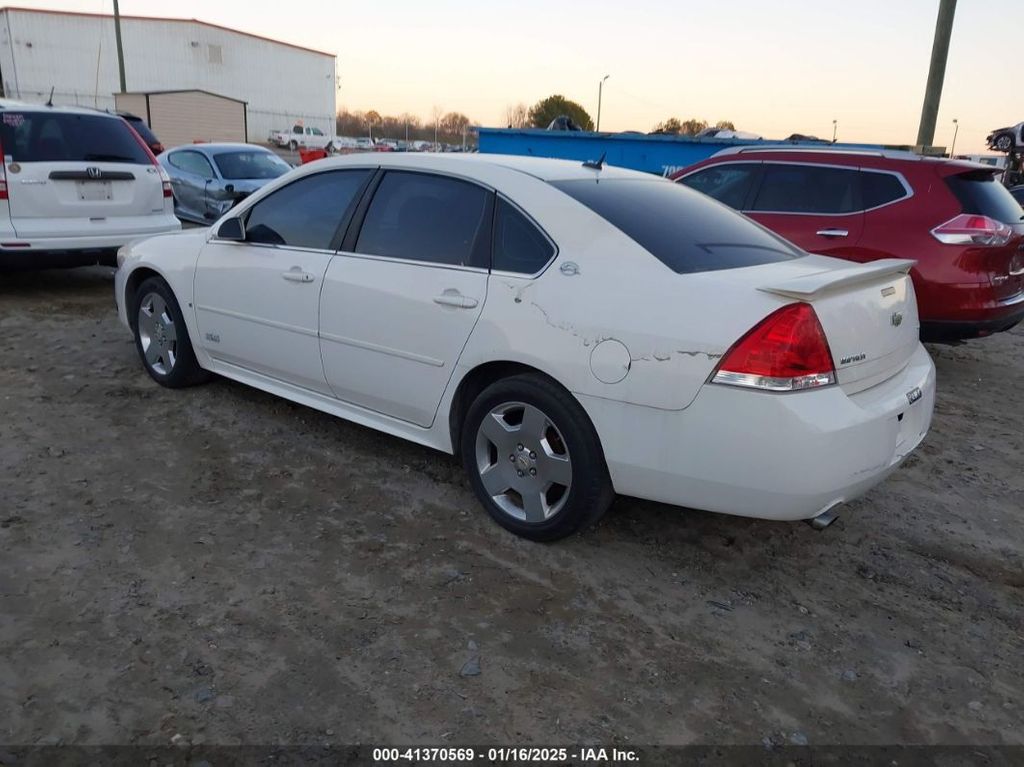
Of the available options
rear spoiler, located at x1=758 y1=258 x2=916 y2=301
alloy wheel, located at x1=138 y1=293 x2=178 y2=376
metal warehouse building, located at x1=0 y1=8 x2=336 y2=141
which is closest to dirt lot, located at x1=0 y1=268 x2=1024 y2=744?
alloy wheel, located at x1=138 y1=293 x2=178 y2=376

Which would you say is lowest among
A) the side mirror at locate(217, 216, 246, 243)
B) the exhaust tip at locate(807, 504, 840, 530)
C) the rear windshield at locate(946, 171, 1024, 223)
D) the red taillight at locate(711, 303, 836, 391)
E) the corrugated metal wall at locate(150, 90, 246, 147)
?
the exhaust tip at locate(807, 504, 840, 530)

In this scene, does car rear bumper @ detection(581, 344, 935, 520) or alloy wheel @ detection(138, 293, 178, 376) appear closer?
car rear bumper @ detection(581, 344, 935, 520)

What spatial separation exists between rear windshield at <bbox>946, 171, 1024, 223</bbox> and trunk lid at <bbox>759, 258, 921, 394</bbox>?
9.38 ft

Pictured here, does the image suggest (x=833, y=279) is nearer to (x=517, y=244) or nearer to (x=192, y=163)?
(x=517, y=244)

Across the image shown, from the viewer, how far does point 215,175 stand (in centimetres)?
1180

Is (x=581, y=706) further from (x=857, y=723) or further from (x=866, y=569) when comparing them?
(x=866, y=569)

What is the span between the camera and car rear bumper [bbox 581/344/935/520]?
2674mm

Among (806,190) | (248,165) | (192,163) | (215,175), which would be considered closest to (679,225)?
(806,190)

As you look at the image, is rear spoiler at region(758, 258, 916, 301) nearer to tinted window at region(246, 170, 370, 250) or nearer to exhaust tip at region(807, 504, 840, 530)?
exhaust tip at region(807, 504, 840, 530)

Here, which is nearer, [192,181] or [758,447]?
[758,447]

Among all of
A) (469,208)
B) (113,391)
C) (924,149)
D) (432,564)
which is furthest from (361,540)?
(924,149)

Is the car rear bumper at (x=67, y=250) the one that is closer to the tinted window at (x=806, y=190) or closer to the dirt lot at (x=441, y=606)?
the dirt lot at (x=441, y=606)

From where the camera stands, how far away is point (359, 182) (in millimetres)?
3980

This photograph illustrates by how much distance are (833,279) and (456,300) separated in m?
1.50
